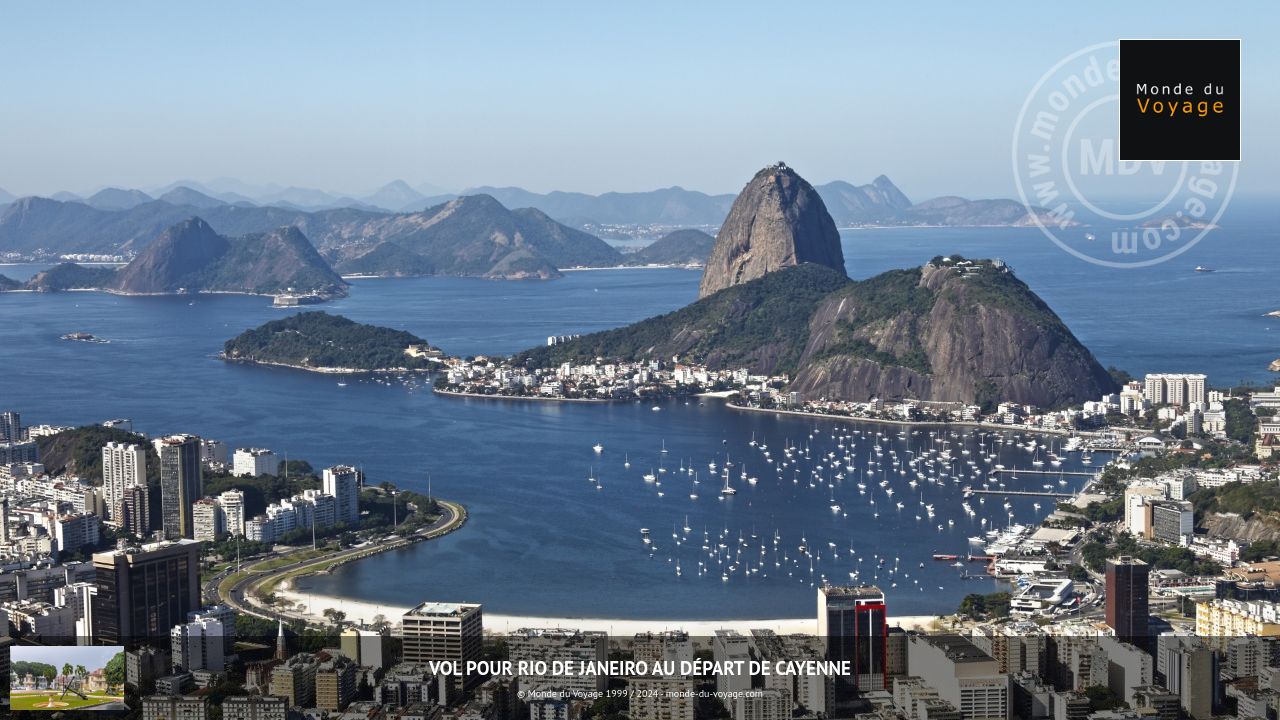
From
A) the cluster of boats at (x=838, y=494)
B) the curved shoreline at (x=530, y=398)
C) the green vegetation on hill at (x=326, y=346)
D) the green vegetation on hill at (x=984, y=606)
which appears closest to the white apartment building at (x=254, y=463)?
the cluster of boats at (x=838, y=494)

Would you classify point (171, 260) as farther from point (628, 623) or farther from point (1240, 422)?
point (628, 623)

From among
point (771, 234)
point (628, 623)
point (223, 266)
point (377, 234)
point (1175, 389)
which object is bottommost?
point (628, 623)

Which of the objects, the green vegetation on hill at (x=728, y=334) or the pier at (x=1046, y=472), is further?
the green vegetation on hill at (x=728, y=334)

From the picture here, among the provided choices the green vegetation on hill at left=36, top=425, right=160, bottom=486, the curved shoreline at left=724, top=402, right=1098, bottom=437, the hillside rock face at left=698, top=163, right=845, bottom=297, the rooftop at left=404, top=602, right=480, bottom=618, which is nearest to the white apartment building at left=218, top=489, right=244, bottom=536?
the green vegetation on hill at left=36, top=425, right=160, bottom=486

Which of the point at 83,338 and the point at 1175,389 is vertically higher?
the point at 83,338

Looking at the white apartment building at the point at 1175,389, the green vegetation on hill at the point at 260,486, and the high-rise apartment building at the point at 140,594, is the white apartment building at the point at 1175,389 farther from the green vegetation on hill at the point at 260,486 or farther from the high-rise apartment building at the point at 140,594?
the high-rise apartment building at the point at 140,594

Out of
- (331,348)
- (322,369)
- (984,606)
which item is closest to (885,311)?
(322,369)

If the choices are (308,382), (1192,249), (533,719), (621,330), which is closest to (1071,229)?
(1192,249)
